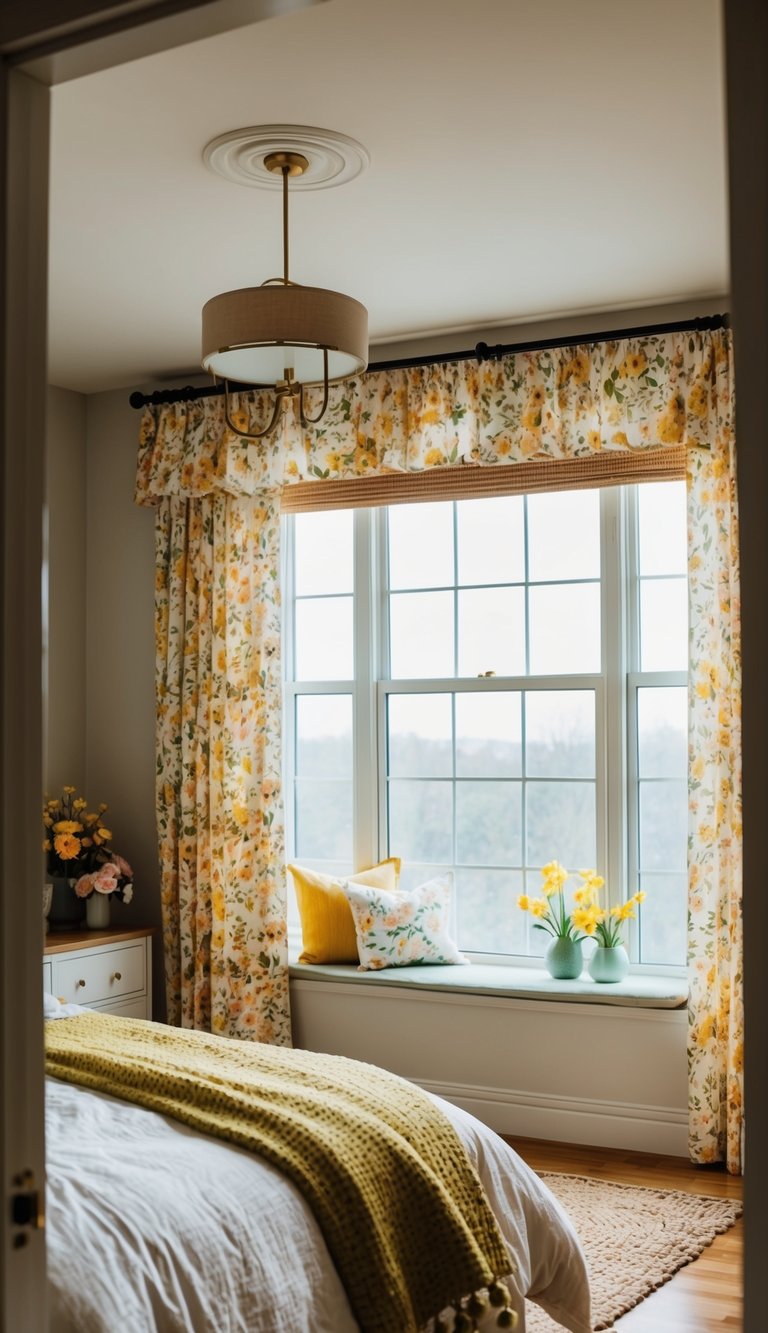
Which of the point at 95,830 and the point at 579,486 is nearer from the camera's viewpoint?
the point at 579,486

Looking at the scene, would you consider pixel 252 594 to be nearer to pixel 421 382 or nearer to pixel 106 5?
pixel 421 382

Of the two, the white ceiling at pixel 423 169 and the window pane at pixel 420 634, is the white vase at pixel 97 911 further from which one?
the white ceiling at pixel 423 169

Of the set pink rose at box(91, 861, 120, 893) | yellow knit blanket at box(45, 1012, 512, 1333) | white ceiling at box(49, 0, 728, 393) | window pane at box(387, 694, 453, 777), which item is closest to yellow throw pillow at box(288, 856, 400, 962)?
window pane at box(387, 694, 453, 777)

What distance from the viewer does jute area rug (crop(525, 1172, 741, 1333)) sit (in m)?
3.22

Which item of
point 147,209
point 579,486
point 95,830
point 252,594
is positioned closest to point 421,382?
point 579,486

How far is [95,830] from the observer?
207 inches

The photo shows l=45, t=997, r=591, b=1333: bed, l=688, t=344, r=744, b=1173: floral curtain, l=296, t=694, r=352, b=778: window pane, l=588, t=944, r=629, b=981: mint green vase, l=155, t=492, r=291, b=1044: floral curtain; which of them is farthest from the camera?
l=296, t=694, r=352, b=778: window pane

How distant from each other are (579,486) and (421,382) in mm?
731

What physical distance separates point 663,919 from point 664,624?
107 cm

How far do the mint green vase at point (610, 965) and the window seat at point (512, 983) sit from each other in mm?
24

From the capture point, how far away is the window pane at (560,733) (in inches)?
187

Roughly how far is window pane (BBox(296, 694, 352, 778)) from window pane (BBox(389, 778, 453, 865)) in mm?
249

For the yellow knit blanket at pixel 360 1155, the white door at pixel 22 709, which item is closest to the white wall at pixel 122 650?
the yellow knit blanket at pixel 360 1155

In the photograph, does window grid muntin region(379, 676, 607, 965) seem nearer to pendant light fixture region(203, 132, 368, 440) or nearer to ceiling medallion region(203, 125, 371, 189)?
pendant light fixture region(203, 132, 368, 440)
